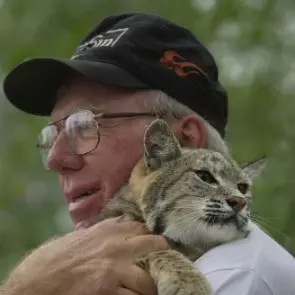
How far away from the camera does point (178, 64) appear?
3465 millimetres

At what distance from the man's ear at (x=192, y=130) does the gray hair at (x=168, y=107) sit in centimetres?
2

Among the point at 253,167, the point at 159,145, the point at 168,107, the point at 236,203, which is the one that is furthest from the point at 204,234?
the point at 168,107

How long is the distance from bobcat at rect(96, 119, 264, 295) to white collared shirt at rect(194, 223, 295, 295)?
60mm

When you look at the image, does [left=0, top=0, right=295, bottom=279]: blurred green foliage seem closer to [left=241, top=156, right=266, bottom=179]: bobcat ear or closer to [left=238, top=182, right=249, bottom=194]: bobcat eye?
[left=241, top=156, right=266, bottom=179]: bobcat ear

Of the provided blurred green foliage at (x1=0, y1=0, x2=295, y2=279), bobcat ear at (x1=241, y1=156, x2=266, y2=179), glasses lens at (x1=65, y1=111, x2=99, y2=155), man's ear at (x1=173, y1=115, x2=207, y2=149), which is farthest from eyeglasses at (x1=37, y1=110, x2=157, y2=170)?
blurred green foliage at (x1=0, y1=0, x2=295, y2=279)

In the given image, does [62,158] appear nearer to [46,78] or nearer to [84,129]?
[84,129]

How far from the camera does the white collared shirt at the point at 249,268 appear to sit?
2.56 meters

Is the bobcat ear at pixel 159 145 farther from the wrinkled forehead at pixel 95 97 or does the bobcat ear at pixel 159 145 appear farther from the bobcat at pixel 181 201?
the wrinkled forehead at pixel 95 97

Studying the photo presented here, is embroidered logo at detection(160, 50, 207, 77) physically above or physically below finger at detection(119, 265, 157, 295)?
above

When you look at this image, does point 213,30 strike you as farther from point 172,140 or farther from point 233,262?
point 233,262

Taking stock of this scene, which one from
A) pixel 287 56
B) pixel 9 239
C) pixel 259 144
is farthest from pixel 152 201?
pixel 9 239

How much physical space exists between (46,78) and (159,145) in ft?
2.51

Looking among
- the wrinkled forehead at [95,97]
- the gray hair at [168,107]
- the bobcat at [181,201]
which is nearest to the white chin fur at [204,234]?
the bobcat at [181,201]

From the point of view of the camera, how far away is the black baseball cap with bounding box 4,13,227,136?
133 inches
